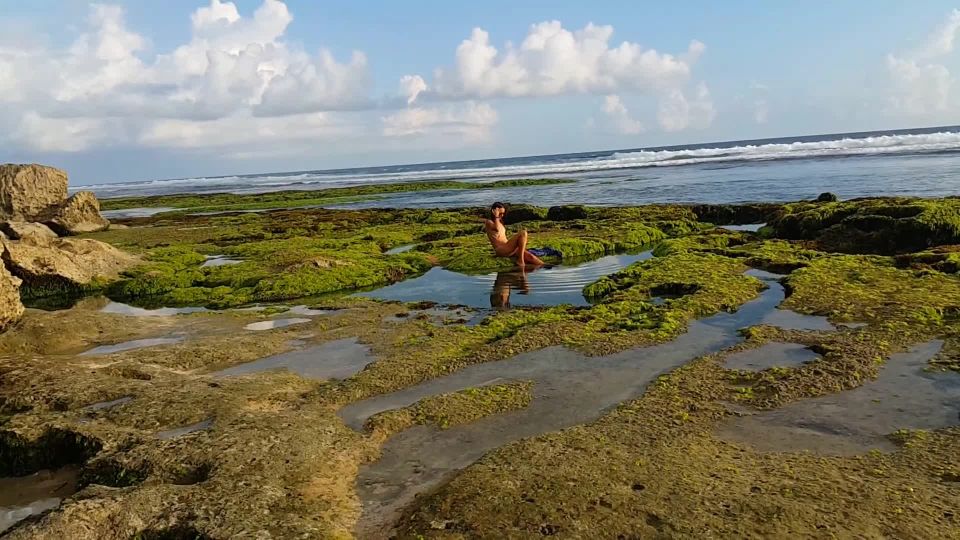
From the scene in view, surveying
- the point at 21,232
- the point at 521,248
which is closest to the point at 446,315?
the point at 521,248

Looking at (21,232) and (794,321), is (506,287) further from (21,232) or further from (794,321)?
(21,232)

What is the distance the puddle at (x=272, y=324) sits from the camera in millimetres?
11351

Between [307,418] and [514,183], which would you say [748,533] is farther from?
[514,183]

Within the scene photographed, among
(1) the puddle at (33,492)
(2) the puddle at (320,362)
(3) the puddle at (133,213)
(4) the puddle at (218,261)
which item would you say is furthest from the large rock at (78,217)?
(1) the puddle at (33,492)

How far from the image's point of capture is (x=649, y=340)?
30.0 feet

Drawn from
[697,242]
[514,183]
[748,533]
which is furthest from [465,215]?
[514,183]

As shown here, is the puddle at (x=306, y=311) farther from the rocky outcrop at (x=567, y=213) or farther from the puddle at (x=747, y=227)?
the rocky outcrop at (x=567, y=213)

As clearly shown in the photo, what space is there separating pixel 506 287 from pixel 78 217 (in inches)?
1123

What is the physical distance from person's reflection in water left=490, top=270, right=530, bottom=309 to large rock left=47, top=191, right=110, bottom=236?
2667 centimetres

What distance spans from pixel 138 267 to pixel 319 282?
6.55 m

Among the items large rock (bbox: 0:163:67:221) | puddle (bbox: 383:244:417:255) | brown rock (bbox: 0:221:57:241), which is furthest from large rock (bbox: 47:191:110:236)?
puddle (bbox: 383:244:417:255)

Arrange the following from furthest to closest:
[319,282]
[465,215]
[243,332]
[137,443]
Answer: [465,215]
[319,282]
[243,332]
[137,443]

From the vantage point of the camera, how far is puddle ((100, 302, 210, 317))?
44.1 ft

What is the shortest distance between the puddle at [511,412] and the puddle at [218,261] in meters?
13.4
